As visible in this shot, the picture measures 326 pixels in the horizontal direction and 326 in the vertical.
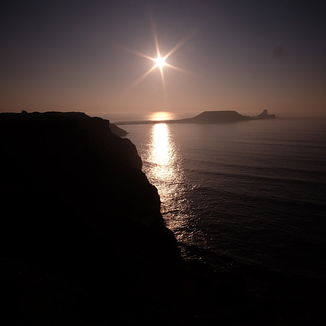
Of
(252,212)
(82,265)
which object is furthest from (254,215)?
(82,265)

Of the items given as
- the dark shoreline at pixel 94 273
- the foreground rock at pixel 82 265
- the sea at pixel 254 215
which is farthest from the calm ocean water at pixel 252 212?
the foreground rock at pixel 82 265

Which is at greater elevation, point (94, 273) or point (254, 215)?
point (94, 273)

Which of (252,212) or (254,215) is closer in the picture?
(254,215)

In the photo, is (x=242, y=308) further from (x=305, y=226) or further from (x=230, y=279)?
(x=305, y=226)

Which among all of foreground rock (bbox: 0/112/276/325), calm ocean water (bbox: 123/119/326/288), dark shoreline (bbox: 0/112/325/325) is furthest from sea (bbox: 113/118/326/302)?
foreground rock (bbox: 0/112/276/325)

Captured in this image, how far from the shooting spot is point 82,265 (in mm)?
14266

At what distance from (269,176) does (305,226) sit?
2353 centimetres

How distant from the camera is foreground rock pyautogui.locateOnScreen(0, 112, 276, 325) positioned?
10.3m

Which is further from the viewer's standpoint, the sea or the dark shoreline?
the sea

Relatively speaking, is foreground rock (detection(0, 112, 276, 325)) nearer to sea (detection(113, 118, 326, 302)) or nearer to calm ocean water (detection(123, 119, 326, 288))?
sea (detection(113, 118, 326, 302))

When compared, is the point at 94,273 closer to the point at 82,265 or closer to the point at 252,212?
the point at 82,265

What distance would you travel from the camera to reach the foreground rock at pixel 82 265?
33.8 feet

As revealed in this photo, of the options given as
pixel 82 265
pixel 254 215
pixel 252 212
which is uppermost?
pixel 82 265

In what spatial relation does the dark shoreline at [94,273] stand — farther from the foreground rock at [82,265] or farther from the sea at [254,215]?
the sea at [254,215]
